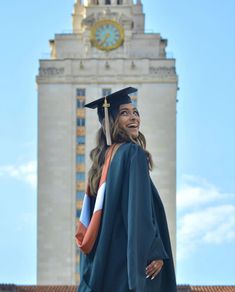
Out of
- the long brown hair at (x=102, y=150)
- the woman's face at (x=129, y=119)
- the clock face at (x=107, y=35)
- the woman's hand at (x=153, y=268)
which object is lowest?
the woman's hand at (x=153, y=268)

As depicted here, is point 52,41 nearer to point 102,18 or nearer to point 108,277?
point 102,18

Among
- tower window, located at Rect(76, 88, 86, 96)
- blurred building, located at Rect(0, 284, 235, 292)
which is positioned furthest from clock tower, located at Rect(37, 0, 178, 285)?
blurred building, located at Rect(0, 284, 235, 292)

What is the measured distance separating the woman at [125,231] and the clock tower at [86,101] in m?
99.5

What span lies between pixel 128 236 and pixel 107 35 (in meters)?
108

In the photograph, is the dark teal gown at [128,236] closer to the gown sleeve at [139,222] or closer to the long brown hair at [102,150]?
the gown sleeve at [139,222]

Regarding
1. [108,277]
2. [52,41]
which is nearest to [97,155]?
[108,277]

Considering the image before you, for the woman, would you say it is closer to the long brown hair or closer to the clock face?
the long brown hair

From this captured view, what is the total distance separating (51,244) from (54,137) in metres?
10.1

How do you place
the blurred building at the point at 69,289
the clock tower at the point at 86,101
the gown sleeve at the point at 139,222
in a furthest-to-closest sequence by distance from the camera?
the clock tower at the point at 86,101 → the blurred building at the point at 69,289 → the gown sleeve at the point at 139,222

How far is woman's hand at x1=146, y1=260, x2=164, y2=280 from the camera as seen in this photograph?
13.0 meters

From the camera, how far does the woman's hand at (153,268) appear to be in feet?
42.7

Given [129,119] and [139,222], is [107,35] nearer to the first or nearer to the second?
[129,119]

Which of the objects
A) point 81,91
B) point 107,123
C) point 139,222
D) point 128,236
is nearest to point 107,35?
point 81,91

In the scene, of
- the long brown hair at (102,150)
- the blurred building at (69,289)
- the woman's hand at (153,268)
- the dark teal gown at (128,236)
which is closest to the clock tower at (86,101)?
the blurred building at (69,289)
